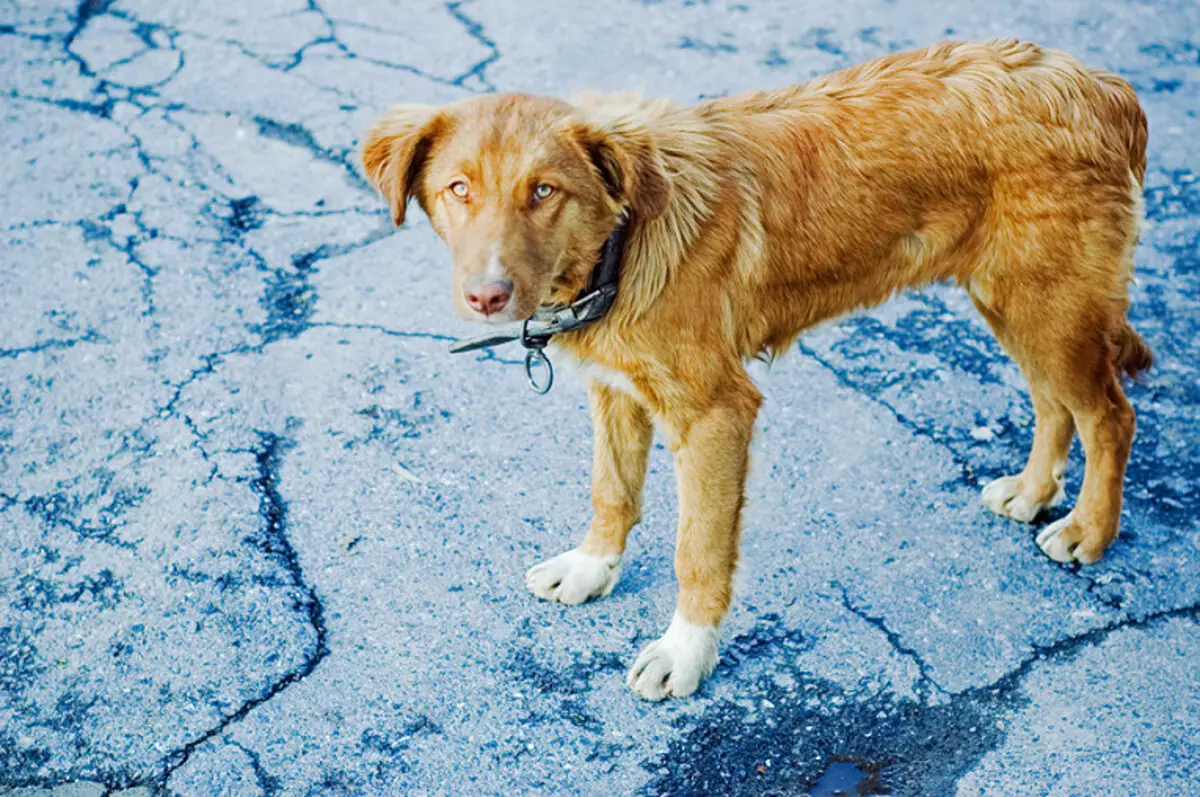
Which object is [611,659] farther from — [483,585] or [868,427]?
[868,427]

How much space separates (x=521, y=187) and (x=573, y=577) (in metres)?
1.38

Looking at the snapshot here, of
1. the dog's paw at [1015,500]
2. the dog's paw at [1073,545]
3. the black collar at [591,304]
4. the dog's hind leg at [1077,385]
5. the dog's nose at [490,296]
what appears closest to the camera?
the dog's nose at [490,296]

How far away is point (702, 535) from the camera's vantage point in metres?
3.24

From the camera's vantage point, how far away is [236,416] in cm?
426

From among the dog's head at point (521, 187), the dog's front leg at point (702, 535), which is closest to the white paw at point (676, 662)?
the dog's front leg at point (702, 535)

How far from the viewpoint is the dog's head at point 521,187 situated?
2.74 metres

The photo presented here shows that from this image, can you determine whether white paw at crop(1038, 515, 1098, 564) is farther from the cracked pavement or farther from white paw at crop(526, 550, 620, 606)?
white paw at crop(526, 550, 620, 606)

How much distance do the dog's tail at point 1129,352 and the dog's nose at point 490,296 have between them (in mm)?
2085

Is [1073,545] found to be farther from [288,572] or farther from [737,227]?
[288,572]

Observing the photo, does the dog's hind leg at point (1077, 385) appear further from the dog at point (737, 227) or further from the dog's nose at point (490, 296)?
the dog's nose at point (490, 296)

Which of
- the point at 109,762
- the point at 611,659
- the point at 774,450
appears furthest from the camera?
the point at 774,450

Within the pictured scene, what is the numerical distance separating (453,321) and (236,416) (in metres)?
1.01

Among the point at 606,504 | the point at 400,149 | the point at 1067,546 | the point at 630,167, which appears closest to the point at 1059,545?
the point at 1067,546

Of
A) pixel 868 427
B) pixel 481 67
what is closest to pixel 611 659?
pixel 868 427
